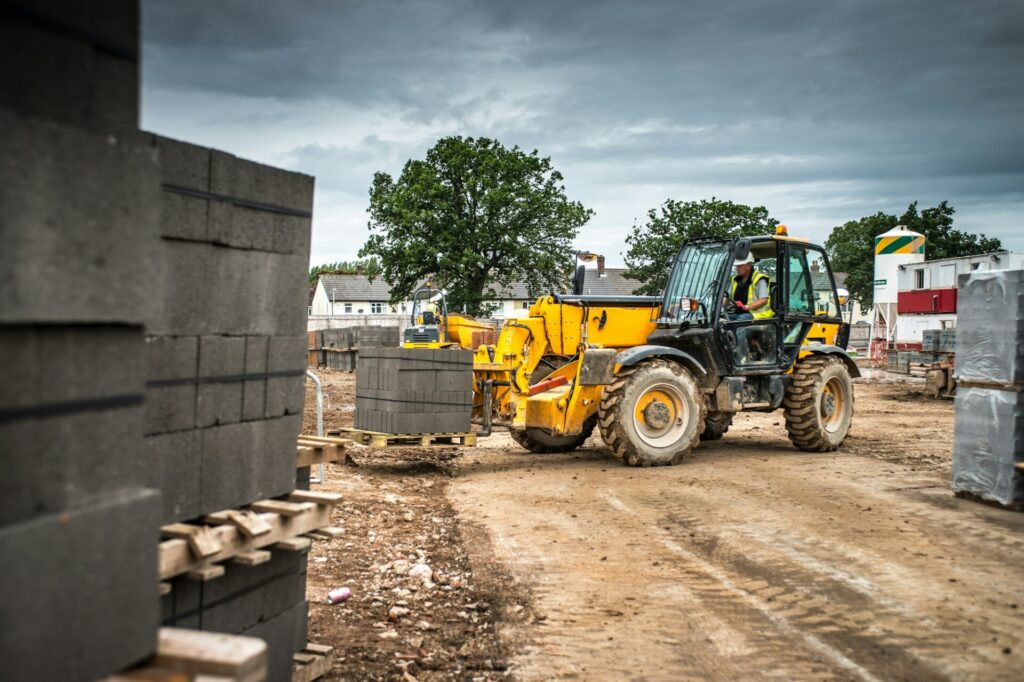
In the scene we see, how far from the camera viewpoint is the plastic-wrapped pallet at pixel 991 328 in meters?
8.55

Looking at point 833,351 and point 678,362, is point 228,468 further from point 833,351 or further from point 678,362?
point 833,351

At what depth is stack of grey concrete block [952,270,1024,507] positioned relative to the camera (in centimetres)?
854

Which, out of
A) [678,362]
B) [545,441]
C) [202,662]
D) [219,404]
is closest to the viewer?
[202,662]

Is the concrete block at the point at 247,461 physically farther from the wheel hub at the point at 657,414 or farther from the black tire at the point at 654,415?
the wheel hub at the point at 657,414

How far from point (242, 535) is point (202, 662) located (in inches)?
52.2

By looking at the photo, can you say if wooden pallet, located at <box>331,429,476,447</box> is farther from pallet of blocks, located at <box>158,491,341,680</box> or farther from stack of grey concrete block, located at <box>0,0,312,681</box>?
stack of grey concrete block, located at <box>0,0,312,681</box>

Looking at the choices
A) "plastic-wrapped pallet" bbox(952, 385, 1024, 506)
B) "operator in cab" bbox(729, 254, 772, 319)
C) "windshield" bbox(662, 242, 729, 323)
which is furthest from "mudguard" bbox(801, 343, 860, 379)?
"plastic-wrapped pallet" bbox(952, 385, 1024, 506)

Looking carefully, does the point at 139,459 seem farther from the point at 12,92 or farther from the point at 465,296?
the point at 465,296

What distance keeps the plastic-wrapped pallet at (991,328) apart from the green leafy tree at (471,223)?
34.1m

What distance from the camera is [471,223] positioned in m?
44.3

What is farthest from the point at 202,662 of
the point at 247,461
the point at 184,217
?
the point at 184,217

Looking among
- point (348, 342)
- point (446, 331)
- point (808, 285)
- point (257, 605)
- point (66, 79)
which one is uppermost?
point (808, 285)

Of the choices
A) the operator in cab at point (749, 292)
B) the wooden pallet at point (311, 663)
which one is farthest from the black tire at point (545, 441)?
the wooden pallet at point (311, 663)

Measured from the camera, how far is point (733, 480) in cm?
1023
